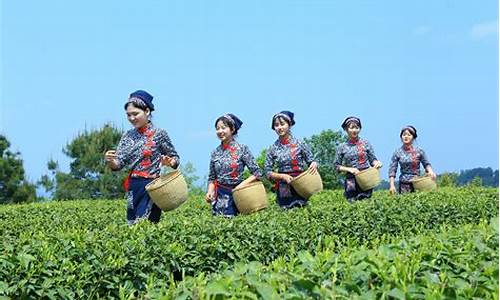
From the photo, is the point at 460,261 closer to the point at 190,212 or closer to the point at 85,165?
the point at 190,212

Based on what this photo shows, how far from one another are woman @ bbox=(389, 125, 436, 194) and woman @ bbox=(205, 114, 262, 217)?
3.78 meters

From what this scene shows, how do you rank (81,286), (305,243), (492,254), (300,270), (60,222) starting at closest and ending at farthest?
(300,270) → (492,254) → (81,286) → (305,243) → (60,222)

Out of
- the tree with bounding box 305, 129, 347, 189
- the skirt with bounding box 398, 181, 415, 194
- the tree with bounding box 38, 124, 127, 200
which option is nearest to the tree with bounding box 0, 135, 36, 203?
the tree with bounding box 38, 124, 127, 200

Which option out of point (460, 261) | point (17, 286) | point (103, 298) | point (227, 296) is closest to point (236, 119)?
point (103, 298)

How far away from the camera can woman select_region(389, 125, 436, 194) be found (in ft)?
34.0

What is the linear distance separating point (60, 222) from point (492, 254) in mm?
5879

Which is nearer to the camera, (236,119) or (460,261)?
(460,261)

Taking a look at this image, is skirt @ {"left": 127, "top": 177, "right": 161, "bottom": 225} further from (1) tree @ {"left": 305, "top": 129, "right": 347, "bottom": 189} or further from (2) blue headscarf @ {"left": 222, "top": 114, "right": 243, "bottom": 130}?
(1) tree @ {"left": 305, "top": 129, "right": 347, "bottom": 189}

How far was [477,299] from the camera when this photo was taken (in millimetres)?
2281

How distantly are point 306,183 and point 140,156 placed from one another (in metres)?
2.02

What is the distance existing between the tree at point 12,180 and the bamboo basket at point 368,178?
48.4ft

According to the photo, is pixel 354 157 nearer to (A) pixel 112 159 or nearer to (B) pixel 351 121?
(B) pixel 351 121

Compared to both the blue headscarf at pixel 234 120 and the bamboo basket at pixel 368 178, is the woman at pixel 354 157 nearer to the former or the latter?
the bamboo basket at pixel 368 178

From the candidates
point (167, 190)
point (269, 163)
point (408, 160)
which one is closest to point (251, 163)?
point (269, 163)
